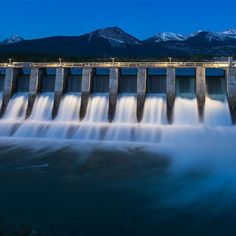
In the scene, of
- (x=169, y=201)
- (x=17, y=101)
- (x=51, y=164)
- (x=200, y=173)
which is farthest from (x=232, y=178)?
(x=17, y=101)

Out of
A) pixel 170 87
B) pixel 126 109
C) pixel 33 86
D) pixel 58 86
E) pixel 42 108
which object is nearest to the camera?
pixel 170 87

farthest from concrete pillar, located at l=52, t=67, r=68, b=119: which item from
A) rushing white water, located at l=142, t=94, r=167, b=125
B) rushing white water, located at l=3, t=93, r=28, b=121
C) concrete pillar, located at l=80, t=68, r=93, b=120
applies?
rushing white water, located at l=142, t=94, r=167, b=125

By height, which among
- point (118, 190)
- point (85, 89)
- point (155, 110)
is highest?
point (85, 89)

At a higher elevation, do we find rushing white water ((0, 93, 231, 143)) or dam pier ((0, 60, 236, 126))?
dam pier ((0, 60, 236, 126))

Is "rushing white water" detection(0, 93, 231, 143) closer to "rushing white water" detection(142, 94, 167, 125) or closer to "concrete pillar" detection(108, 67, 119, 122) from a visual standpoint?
"rushing white water" detection(142, 94, 167, 125)

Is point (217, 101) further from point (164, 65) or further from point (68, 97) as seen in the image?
point (68, 97)

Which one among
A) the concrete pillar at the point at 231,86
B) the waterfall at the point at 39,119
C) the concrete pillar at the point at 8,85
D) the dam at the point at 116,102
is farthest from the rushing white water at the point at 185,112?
the concrete pillar at the point at 8,85

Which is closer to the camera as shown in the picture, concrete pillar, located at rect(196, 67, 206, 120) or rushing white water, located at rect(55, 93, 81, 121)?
concrete pillar, located at rect(196, 67, 206, 120)

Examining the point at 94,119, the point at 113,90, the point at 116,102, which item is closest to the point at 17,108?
the point at 94,119

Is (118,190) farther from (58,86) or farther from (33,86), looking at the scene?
(33,86)
